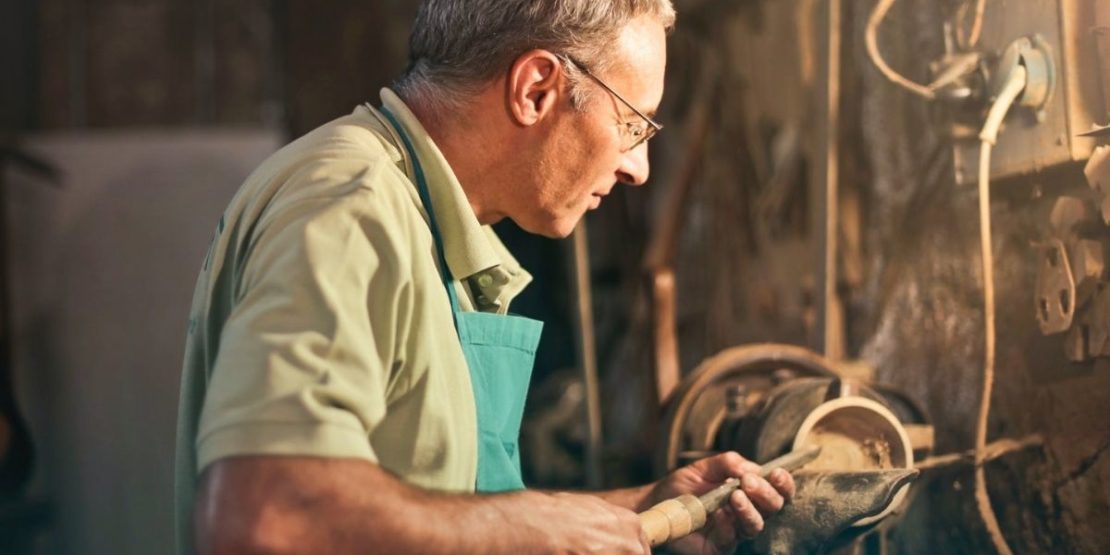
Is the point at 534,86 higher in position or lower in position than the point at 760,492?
higher

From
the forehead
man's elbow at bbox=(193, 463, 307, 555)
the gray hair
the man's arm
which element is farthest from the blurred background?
man's elbow at bbox=(193, 463, 307, 555)

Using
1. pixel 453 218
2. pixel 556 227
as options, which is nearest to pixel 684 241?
pixel 556 227

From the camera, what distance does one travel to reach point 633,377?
14.8 ft

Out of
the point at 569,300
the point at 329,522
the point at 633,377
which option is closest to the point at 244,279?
the point at 329,522

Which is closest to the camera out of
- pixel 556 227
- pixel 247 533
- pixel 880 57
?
pixel 247 533

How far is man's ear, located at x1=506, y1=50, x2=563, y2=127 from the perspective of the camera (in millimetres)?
1769

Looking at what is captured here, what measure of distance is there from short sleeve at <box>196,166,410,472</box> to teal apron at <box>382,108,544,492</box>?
28cm

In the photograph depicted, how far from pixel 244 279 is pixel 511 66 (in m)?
0.56

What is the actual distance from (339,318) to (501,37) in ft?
2.00

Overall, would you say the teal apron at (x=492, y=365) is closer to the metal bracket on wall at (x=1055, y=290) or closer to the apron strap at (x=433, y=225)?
the apron strap at (x=433, y=225)

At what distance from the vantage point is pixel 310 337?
52.3 inches

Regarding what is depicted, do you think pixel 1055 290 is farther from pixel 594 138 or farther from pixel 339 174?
pixel 339 174

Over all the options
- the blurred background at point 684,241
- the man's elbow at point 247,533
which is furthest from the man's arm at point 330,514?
the blurred background at point 684,241

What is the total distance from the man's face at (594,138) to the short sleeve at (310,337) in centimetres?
47
